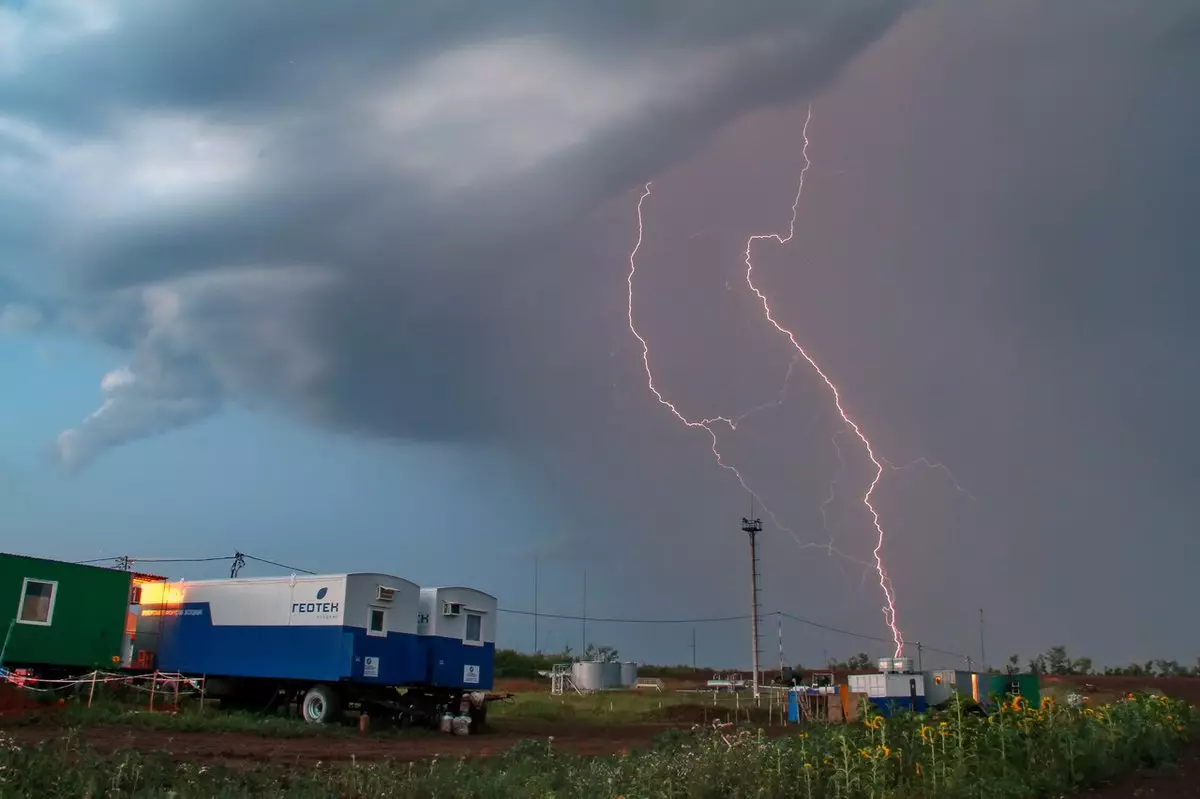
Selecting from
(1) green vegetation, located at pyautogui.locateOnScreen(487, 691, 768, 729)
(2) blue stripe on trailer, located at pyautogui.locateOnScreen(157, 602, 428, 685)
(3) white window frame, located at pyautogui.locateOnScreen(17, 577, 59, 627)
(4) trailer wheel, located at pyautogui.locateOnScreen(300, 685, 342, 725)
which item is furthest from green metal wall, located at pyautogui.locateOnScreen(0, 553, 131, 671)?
(1) green vegetation, located at pyautogui.locateOnScreen(487, 691, 768, 729)

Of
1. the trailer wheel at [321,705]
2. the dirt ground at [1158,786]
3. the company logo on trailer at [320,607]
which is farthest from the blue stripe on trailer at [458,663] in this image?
the dirt ground at [1158,786]

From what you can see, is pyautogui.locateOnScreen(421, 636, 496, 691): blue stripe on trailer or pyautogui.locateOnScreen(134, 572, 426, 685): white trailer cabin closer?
pyautogui.locateOnScreen(134, 572, 426, 685): white trailer cabin

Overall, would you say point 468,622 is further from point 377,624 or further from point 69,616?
point 69,616

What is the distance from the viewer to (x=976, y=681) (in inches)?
1176

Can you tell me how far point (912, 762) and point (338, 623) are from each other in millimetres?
16359

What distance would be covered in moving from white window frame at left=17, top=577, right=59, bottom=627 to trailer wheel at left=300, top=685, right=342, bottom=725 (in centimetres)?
620

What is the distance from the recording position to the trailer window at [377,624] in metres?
22.9

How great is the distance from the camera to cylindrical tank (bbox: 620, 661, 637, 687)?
182 ft

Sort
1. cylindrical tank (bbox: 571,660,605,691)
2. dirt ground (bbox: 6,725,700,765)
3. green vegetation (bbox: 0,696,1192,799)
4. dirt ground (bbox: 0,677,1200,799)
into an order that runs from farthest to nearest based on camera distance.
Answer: cylindrical tank (bbox: 571,660,605,691)
dirt ground (bbox: 6,725,700,765)
dirt ground (bbox: 0,677,1200,799)
green vegetation (bbox: 0,696,1192,799)

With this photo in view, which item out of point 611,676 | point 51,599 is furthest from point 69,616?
point 611,676

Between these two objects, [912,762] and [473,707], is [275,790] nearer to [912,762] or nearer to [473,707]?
[912,762]

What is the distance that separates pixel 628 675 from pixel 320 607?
36600 millimetres

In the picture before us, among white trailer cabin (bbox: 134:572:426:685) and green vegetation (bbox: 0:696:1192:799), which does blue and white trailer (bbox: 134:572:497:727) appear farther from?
green vegetation (bbox: 0:696:1192:799)

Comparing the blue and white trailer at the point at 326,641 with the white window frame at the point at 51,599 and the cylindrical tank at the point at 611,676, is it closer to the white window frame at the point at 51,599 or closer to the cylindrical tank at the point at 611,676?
the white window frame at the point at 51,599
